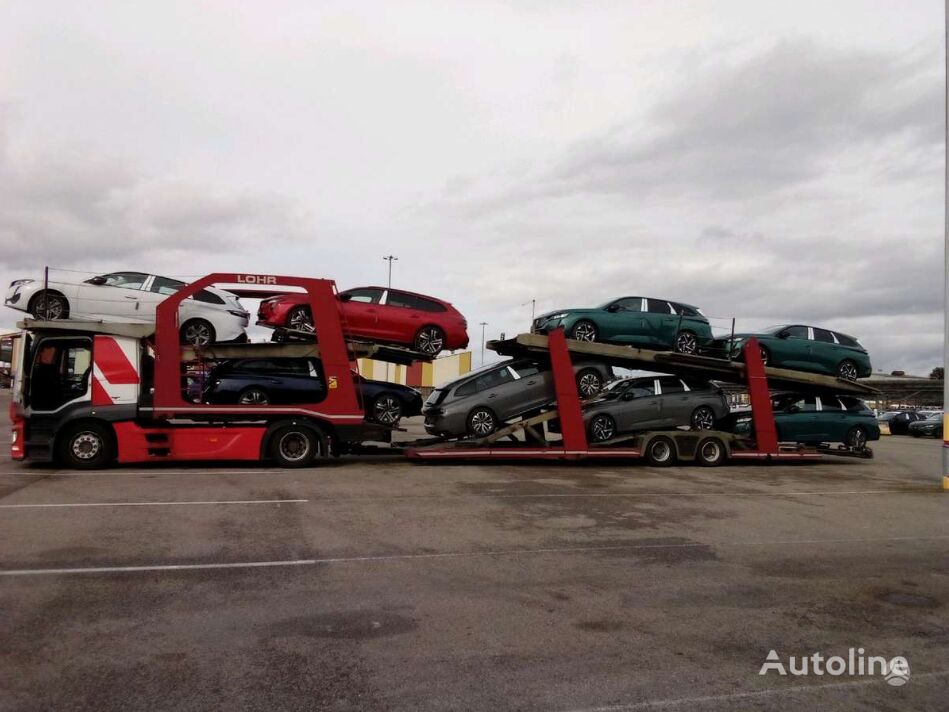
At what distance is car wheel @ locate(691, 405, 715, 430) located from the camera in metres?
15.5

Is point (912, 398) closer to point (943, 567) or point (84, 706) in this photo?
point (943, 567)

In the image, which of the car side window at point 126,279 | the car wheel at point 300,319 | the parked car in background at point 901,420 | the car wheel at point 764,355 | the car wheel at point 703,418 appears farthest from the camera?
the parked car in background at point 901,420

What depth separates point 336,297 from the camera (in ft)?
42.5

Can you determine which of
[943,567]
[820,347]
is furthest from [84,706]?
[820,347]

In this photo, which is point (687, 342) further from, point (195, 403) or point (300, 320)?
point (195, 403)

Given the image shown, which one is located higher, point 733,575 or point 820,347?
point 820,347

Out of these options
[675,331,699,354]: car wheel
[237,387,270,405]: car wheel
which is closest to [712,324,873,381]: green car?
[675,331,699,354]: car wheel

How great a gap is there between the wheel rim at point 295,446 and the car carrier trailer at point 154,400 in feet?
0.06

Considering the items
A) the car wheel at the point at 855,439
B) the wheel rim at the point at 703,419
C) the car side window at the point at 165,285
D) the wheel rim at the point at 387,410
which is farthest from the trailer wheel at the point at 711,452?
the car side window at the point at 165,285

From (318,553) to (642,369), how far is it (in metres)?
9.96

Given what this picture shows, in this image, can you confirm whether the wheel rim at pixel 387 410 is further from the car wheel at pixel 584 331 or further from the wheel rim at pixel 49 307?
the wheel rim at pixel 49 307

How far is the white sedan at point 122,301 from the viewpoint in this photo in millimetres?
12203

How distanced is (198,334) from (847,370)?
46.0ft

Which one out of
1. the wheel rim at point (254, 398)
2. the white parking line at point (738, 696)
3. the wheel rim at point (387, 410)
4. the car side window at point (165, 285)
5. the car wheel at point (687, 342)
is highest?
the car side window at point (165, 285)
